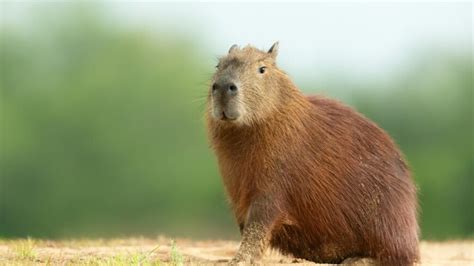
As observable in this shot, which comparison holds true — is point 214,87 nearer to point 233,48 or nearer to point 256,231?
point 233,48

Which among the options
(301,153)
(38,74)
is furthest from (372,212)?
(38,74)

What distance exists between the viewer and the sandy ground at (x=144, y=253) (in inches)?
335

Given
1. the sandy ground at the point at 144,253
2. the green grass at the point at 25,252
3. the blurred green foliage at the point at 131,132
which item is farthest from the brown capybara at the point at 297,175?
the blurred green foliage at the point at 131,132

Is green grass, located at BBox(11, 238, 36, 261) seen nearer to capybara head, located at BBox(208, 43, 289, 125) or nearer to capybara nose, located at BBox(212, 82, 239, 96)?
capybara head, located at BBox(208, 43, 289, 125)

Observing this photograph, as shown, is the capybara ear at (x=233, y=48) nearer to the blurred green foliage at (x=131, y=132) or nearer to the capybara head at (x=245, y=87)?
the capybara head at (x=245, y=87)

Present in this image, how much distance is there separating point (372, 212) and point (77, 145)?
96.9 feet

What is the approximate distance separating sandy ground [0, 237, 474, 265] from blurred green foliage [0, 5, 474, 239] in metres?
19.9

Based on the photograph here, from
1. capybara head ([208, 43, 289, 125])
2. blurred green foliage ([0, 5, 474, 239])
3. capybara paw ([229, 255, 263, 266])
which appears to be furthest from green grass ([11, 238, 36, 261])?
blurred green foliage ([0, 5, 474, 239])

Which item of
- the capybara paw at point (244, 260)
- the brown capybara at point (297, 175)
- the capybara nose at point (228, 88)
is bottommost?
the capybara paw at point (244, 260)

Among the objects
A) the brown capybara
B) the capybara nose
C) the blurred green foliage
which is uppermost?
the blurred green foliage

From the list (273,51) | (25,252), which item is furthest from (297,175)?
(25,252)

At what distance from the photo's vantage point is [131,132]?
37562mm

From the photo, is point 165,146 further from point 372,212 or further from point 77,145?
point 372,212

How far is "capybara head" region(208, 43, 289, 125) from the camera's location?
834 cm
